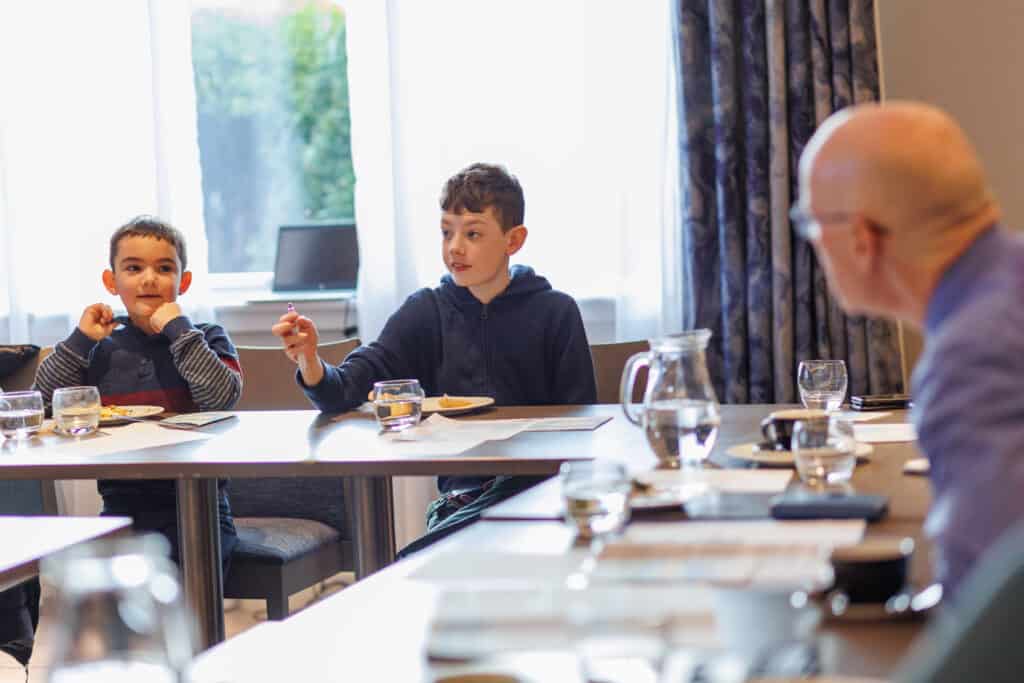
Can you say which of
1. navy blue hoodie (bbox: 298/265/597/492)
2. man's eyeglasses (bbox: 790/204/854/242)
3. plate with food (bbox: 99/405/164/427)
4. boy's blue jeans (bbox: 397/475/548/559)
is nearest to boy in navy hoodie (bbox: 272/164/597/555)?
navy blue hoodie (bbox: 298/265/597/492)

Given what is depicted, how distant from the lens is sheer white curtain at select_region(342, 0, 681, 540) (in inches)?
170

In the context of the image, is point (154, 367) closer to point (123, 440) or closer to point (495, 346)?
point (123, 440)

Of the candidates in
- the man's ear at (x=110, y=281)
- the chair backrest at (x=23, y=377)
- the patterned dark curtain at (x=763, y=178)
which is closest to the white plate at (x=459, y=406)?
the man's ear at (x=110, y=281)

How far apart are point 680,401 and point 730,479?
14 centimetres

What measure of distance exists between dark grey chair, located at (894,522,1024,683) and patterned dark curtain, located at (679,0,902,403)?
3299 millimetres

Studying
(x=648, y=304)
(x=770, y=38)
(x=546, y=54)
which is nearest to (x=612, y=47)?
(x=546, y=54)

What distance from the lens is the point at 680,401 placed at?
1.77 meters

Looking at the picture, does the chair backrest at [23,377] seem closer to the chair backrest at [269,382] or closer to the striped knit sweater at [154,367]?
the striped knit sweater at [154,367]

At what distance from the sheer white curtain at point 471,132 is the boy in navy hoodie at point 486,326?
1.23 meters

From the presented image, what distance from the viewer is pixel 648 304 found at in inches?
166

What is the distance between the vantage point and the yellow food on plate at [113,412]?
109 inches

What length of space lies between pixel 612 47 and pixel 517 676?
348cm

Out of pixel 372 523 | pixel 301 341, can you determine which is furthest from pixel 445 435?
pixel 372 523

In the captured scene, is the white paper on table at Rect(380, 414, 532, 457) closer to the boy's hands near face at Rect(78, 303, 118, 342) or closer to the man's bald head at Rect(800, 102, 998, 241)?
the boy's hands near face at Rect(78, 303, 118, 342)
